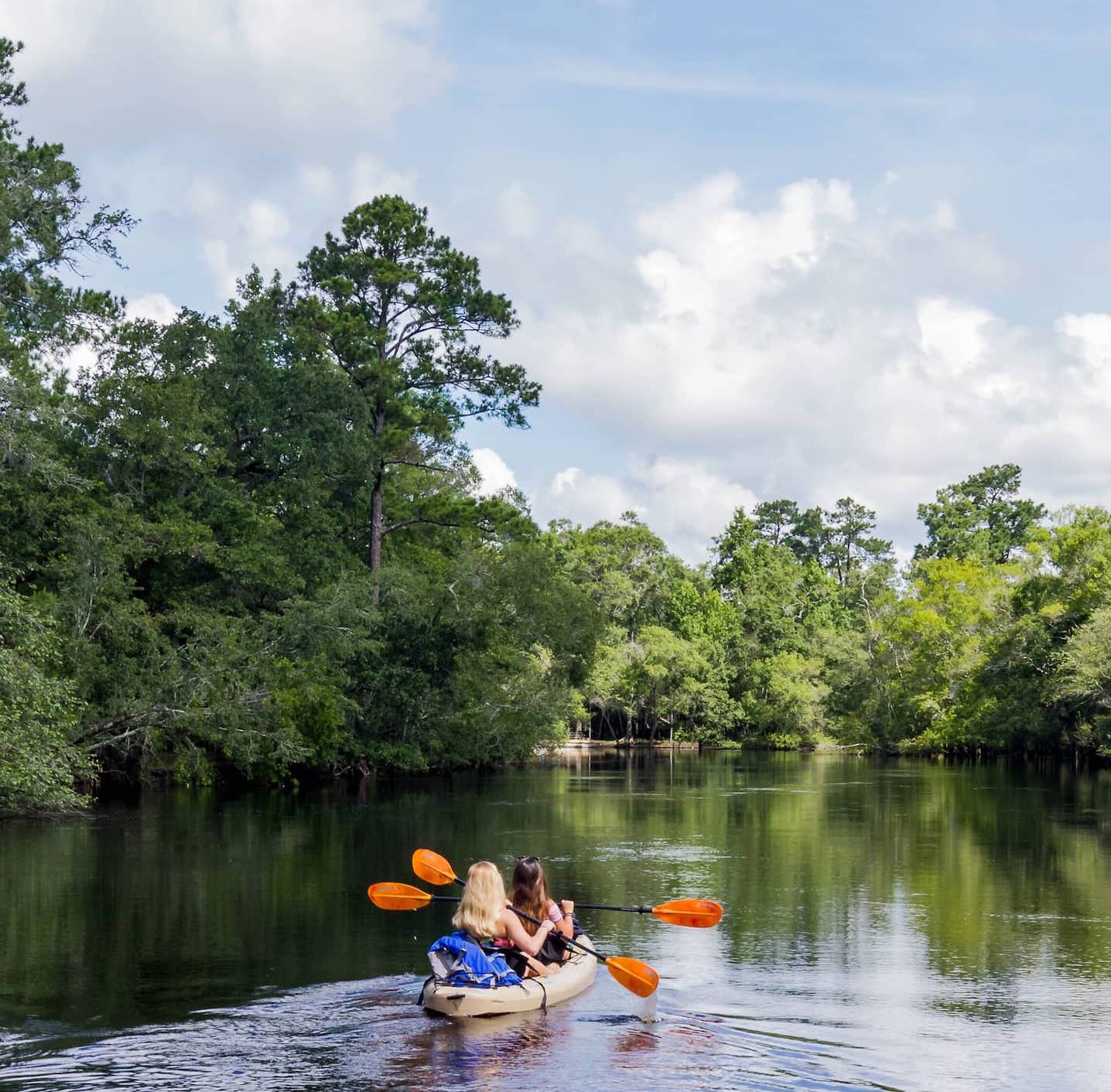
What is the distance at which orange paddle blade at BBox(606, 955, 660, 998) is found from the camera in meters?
11.2

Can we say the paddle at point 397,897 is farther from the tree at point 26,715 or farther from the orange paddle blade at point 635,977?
the tree at point 26,715

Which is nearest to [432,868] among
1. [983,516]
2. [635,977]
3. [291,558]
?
[635,977]

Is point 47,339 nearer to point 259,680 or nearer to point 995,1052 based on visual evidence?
point 259,680

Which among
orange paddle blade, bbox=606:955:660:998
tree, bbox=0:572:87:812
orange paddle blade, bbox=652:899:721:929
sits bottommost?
orange paddle blade, bbox=606:955:660:998

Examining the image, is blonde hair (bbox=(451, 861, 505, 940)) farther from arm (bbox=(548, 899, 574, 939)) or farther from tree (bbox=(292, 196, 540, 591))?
tree (bbox=(292, 196, 540, 591))

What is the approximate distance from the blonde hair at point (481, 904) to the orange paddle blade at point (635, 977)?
1.03 meters

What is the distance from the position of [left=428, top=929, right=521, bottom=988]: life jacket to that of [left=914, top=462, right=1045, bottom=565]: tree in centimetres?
9395

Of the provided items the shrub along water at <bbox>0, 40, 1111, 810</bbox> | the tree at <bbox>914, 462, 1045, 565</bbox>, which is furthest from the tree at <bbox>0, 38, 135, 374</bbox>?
the tree at <bbox>914, 462, 1045, 565</bbox>

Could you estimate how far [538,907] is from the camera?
12305mm

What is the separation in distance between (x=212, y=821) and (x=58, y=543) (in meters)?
Result: 9.37

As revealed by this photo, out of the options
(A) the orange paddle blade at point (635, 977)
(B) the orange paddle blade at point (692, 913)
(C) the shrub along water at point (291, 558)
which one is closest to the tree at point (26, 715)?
(C) the shrub along water at point (291, 558)

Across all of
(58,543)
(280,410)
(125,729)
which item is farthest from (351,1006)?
(280,410)

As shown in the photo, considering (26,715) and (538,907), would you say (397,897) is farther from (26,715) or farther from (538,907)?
(26,715)

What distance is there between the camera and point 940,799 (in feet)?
116
